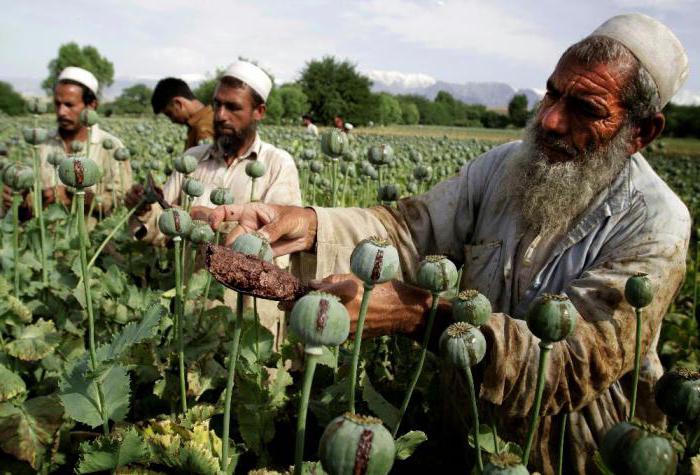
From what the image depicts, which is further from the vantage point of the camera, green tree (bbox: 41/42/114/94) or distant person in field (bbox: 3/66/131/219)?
green tree (bbox: 41/42/114/94)

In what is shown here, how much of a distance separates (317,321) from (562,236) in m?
1.41

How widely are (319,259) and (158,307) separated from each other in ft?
2.94

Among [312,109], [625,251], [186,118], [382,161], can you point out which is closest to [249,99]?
[382,161]

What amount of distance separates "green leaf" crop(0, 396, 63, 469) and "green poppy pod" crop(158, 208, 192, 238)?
0.75 meters

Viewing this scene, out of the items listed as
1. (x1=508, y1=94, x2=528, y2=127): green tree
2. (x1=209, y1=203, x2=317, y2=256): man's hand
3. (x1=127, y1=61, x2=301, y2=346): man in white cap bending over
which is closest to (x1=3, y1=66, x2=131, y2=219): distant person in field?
(x1=127, y1=61, x2=301, y2=346): man in white cap bending over

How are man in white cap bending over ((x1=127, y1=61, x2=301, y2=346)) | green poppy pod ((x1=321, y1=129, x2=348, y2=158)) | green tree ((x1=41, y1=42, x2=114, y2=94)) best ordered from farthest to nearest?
green tree ((x1=41, y1=42, x2=114, y2=94)) < man in white cap bending over ((x1=127, y1=61, x2=301, y2=346)) < green poppy pod ((x1=321, y1=129, x2=348, y2=158))

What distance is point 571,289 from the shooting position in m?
1.78

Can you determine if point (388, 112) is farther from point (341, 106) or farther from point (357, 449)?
point (357, 449)

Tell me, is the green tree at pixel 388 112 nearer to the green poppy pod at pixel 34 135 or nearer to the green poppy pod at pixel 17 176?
the green poppy pod at pixel 34 135

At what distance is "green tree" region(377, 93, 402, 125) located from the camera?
A: 2201 inches

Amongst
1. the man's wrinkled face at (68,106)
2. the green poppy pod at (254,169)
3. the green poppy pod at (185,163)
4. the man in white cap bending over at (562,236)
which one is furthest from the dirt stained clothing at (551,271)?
the man's wrinkled face at (68,106)

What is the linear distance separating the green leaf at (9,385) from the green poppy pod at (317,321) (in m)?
1.45

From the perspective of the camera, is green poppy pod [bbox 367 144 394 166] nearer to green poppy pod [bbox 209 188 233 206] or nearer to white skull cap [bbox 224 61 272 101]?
green poppy pod [bbox 209 188 233 206]

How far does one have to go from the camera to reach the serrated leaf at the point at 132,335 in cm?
152
